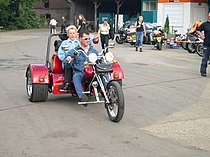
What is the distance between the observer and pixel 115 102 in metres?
7.09

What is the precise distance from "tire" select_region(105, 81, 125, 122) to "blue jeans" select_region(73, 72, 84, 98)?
635mm

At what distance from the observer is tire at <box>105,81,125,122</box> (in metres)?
6.86

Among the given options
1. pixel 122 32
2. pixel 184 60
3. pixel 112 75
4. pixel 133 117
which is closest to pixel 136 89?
pixel 112 75

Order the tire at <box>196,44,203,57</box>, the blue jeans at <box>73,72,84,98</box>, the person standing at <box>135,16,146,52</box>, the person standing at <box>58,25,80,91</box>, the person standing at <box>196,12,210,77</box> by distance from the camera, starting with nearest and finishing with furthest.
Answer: the blue jeans at <box>73,72,84,98</box>, the person standing at <box>58,25,80,91</box>, the person standing at <box>196,12,210,77</box>, the tire at <box>196,44,203,57</box>, the person standing at <box>135,16,146,52</box>

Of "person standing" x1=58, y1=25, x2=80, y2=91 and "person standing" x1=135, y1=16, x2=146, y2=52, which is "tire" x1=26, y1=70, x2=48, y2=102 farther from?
"person standing" x1=135, y1=16, x2=146, y2=52

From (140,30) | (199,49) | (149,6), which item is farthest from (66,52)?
(149,6)

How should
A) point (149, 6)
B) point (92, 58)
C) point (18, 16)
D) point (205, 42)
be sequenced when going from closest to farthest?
point (92, 58) < point (205, 42) < point (149, 6) < point (18, 16)

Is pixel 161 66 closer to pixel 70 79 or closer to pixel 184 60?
pixel 184 60

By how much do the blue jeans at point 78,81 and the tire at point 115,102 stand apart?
0.63 metres

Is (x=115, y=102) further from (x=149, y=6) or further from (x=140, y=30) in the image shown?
(x=149, y=6)

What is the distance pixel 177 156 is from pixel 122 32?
23091 millimetres

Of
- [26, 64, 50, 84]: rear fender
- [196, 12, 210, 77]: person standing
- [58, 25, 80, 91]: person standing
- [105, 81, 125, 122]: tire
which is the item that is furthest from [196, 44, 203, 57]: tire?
[105, 81, 125, 122]: tire

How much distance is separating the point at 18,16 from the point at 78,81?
1996 inches

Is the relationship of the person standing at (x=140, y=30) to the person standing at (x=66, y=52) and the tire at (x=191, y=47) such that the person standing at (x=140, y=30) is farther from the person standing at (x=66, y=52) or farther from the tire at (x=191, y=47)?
the person standing at (x=66, y=52)
